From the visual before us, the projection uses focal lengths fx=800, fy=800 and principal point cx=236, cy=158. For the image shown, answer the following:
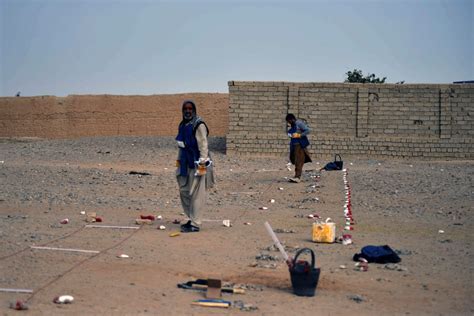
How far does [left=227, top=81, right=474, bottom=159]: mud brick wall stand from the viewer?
28891 millimetres

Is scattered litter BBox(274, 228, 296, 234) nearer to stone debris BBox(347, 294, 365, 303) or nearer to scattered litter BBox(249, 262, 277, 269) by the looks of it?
scattered litter BBox(249, 262, 277, 269)

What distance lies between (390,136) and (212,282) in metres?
22.0

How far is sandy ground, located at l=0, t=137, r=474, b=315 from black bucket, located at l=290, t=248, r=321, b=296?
11cm

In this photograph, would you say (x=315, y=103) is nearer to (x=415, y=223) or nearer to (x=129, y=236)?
(x=415, y=223)

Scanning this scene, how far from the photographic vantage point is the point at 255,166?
2611 cm

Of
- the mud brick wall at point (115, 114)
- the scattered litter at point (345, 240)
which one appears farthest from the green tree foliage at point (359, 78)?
the scattered litter at point (345, 240)

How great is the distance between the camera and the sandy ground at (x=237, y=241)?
800 centimetres

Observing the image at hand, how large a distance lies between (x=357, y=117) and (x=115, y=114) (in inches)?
605

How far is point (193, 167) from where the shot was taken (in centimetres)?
1248

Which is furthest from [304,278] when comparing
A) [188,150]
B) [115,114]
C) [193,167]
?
[115,114]

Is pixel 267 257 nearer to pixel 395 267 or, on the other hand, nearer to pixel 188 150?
pixel 395 267

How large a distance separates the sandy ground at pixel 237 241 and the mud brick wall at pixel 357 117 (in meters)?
5.47

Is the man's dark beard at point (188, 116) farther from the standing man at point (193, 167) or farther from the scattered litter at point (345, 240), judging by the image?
the scattered litter at point (345, 240)

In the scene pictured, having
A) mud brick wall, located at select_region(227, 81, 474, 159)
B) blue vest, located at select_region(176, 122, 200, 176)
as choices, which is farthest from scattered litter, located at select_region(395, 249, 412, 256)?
mud brick wall, located at select_region(227, 81, 474, 159)
